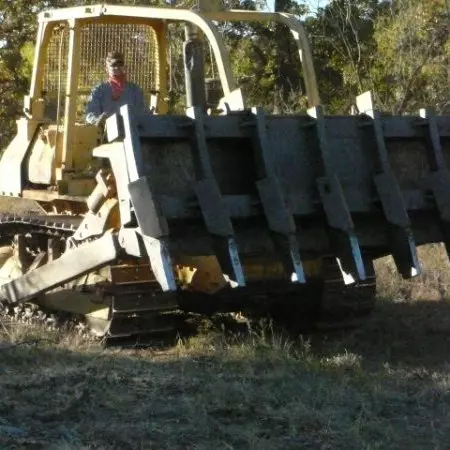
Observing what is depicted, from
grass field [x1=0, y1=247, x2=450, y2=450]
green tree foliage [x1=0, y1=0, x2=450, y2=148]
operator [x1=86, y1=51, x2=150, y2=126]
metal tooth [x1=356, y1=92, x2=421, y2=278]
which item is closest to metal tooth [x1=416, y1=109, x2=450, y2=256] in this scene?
metal tooth [x1=356, y1=92, x2=421, y2=278]

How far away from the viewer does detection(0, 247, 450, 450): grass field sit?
5.00 meters

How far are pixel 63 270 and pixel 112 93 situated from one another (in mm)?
1744

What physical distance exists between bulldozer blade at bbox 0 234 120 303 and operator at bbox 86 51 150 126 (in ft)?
4.36

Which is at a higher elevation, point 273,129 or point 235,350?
point 273,129

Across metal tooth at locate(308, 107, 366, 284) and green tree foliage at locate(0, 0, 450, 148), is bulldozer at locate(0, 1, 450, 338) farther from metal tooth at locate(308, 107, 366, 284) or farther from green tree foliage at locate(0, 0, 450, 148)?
green tree foliage at locate(0, 0, 450, 148)

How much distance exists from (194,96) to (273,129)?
1.01 meters

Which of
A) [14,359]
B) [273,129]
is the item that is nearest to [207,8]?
[273,129]

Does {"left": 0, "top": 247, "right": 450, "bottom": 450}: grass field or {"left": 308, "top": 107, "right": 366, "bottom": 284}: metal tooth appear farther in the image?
{"left": 308, "top": 107, "right": 366, "bottom": 284}: metal tooth

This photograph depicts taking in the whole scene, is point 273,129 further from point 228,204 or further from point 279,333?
point 279,333

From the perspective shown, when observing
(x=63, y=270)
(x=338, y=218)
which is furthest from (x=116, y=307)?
(x=338, y=218)

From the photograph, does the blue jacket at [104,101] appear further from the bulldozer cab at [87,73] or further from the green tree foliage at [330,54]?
the green tree foliage at [330,54]

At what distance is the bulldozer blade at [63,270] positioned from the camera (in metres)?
6.68

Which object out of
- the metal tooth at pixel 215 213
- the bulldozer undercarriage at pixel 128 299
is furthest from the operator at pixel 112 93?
the metal tooth at pixel 215 213

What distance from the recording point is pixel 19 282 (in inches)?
317
